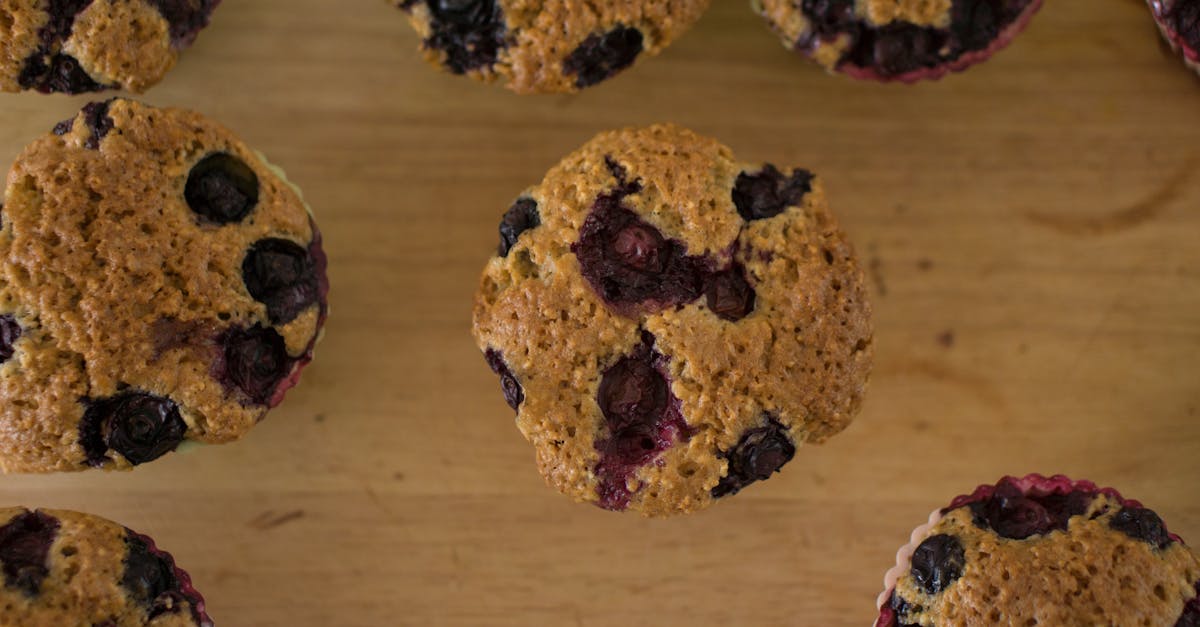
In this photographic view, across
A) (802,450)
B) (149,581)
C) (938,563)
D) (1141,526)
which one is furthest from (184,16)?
(1141,526)

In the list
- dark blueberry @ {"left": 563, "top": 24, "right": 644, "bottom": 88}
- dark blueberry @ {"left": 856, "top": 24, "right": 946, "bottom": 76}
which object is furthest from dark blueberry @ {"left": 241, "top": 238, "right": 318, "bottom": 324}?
dark blueberry @ {"left": 856, "top": 24, "right": 946, "bottom": 76}

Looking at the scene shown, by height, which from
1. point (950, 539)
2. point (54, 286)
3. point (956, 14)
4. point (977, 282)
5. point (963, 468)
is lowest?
point (963, 468)

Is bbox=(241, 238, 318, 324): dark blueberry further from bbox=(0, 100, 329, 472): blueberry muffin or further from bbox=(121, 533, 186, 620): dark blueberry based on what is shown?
bbox=(121, 533, 186, 620): dark blueberry

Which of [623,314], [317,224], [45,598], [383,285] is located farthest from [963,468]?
[45,598]

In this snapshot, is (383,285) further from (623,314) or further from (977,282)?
(977,282)

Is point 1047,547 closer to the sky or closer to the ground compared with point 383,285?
closer to the ground

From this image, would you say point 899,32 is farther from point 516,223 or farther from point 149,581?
point 149,581

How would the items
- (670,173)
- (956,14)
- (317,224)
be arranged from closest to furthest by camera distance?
(670,173) → (956,14) → (317,224)
